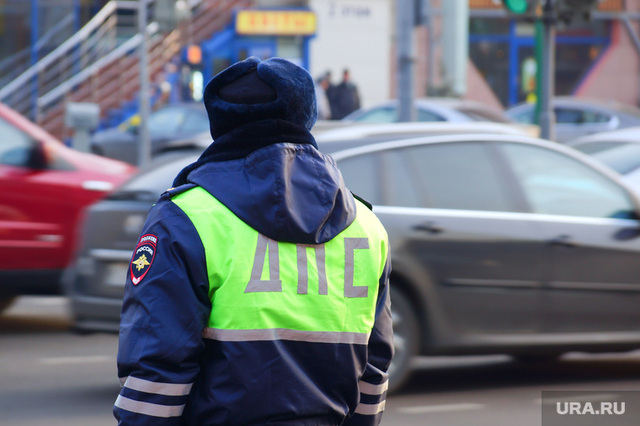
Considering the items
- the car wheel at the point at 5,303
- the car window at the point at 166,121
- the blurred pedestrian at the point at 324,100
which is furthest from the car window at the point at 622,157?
the blurred pedestrian at the point at 324,100

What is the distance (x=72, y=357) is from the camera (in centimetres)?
714

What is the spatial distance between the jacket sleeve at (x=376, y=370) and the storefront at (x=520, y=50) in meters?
27.6

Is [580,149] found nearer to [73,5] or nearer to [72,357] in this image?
[72,357]

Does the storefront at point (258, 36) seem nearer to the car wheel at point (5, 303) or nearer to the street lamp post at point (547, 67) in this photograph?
the street lamp post at point (547, 67)

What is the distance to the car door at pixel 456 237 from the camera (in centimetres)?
583

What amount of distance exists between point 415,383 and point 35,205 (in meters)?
3.21

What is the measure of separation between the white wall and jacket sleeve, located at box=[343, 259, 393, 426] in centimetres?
2556

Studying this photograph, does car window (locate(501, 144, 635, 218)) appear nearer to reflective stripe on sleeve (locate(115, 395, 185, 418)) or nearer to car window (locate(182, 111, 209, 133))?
reflective stripe on sleeve (locate(115, 395, 185, 418))

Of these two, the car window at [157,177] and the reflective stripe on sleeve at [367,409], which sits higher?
the reflective stripe on sleeve at [367,409]

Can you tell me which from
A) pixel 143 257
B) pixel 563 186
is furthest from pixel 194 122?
pixel 143 257

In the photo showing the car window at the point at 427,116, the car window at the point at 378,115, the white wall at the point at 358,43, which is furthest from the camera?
the white wall at the point at 358,43

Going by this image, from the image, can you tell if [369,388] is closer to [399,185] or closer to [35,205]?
[399,185]

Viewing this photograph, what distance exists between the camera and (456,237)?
19.3 ft

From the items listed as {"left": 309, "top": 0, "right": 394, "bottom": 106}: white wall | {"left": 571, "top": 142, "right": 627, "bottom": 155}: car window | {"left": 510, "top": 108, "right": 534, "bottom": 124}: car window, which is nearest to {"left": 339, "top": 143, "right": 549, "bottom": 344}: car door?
{"left": 571, "top": 142, "right": 627, "bottom": 155}: car window
